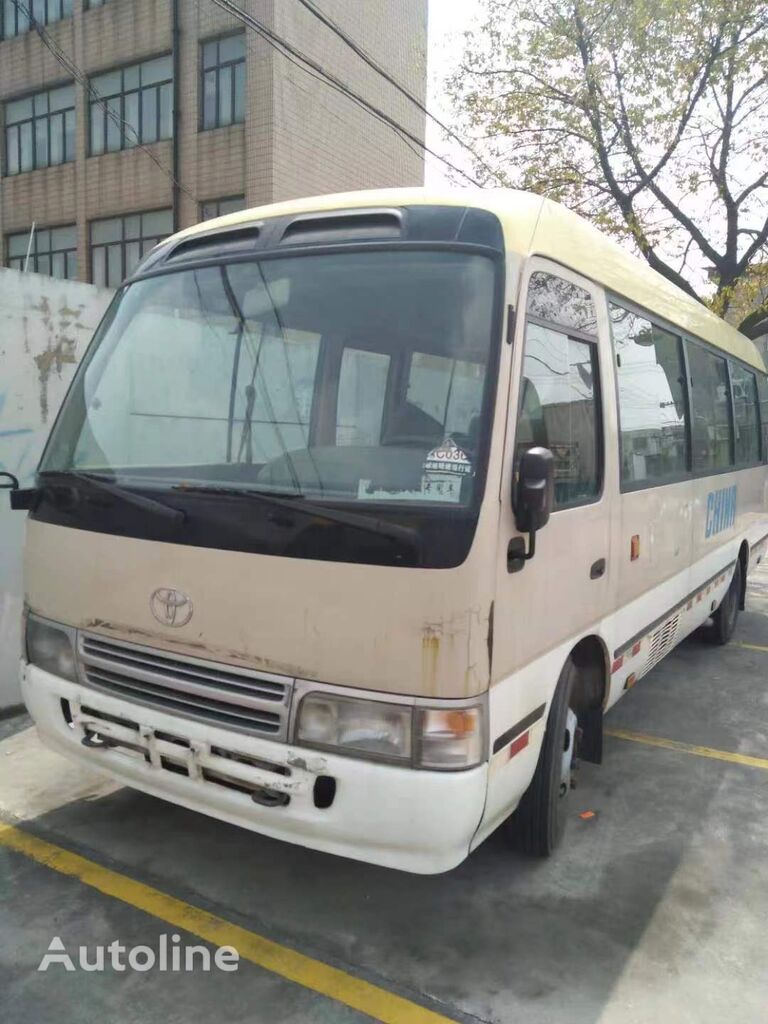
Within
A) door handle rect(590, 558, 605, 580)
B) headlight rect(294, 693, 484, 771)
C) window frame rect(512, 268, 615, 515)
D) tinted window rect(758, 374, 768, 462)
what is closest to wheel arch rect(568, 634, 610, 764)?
door handle rect(590, 558, 605, 580)

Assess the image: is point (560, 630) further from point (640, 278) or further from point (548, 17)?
point (548, 17)

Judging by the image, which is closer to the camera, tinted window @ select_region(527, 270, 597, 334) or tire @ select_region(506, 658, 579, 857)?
tinted window @ select_region(527, 270, 597, 334)

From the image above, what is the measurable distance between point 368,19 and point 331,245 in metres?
17.6

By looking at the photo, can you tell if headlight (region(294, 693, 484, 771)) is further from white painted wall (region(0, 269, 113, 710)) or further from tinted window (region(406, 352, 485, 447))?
white painted wall (region(0, 269, 113, 710))

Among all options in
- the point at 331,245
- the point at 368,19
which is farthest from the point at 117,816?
the point at 368,19

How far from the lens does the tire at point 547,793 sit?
11.0ft

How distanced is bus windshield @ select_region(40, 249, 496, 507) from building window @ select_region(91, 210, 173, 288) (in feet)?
51.3

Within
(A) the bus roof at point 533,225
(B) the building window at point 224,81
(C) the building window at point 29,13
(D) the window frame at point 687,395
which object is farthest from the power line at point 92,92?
(A) the bus roof at point 533,225

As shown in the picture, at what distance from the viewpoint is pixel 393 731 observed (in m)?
2.55

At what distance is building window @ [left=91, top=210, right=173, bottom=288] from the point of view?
709 inches

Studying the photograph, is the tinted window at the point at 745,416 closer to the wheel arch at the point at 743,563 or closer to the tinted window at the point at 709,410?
the tinted window at the point at 709,410

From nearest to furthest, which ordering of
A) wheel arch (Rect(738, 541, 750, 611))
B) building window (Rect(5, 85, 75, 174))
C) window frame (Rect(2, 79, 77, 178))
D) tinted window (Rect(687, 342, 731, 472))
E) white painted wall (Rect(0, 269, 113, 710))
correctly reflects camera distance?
1. white painted wall (Rect(0, 269, 113, 710))
2. tinted window (Rect(687, 342, 731, 472))
3. wheel arch (Rect(738, 541, 750, 611))
4. window frame (Rect(2, 79, 77, 178))
5. building window (Rect(5, 85, 75, 174))

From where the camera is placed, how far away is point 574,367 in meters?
3.37

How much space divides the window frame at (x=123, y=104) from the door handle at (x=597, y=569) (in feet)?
55.3
